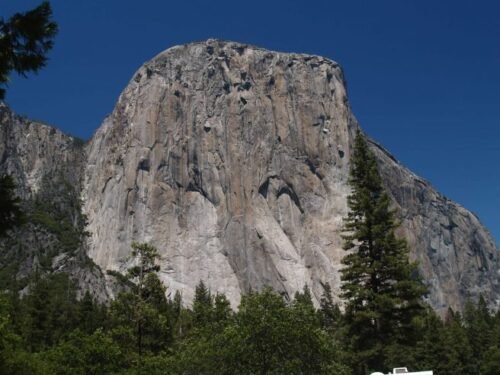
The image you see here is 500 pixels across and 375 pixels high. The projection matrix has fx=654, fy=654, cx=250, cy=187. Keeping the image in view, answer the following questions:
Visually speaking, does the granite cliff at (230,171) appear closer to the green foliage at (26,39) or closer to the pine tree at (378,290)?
the pine tree at (378,290)

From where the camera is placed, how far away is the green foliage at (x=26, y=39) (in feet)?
33.5

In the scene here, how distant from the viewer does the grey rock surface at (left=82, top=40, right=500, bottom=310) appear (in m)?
161

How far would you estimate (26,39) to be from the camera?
1030 centimetres

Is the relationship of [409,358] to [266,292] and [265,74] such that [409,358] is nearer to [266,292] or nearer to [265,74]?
[266,292]

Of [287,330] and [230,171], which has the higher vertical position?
[230,171]

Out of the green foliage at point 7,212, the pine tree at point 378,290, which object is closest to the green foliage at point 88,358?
the pine tree at point 378,290

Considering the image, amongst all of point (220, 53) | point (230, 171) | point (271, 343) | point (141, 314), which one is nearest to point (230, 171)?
point (230, 171)

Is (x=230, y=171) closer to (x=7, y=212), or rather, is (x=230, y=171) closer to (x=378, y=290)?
(x=378, y=290)

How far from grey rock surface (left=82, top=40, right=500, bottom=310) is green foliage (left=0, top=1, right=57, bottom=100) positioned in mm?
145882

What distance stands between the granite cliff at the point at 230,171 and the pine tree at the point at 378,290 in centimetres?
12480

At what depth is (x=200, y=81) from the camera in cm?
18162

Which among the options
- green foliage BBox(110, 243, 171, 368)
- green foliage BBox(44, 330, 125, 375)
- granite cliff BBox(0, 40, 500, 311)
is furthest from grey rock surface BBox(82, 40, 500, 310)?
green foliage BBox(44, 330, 125, 375)

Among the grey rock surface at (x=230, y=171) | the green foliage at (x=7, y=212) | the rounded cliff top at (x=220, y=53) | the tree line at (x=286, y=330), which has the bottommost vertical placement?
the green foliage at (x=7, y=212)

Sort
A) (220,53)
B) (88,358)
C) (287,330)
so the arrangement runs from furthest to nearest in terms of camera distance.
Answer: (220,53)
(88,358)
(287,330)
